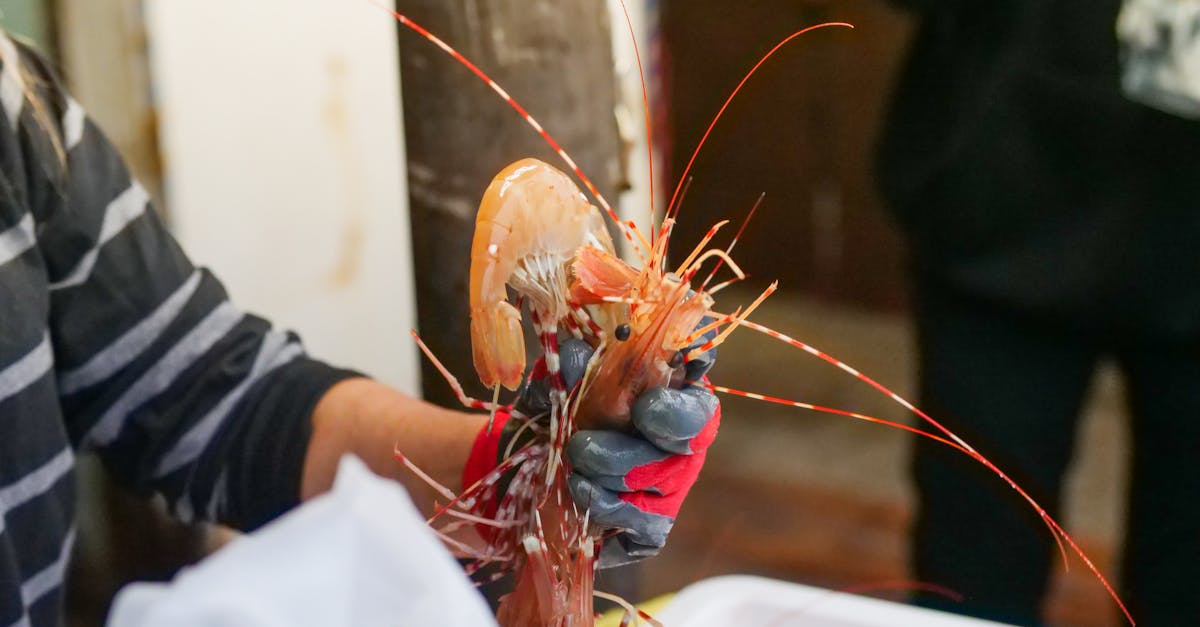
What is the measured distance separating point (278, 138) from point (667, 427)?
25.1 inches

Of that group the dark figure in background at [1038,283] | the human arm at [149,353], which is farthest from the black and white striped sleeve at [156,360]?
the dark figure in background at [1038,283]

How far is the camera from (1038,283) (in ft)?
4.22

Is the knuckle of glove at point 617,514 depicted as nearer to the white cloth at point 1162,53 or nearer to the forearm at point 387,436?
the forearm at point 387,436

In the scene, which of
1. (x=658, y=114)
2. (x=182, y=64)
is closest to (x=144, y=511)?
(x=182, y=64)

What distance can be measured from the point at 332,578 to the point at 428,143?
56 centimetres

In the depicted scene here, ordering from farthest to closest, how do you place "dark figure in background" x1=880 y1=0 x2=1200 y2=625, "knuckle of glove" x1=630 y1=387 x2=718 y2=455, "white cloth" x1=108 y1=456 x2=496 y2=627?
"dark figure in background" x1=880 y1=0 x2=1200 y2=625
"knuckle of glove" x1=630 y1=387 x2=718 y2=455
"white cloth" x1=108 y1=456 x2=496 y2=627

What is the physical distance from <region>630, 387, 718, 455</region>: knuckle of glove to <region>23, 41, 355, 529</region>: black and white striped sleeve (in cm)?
35

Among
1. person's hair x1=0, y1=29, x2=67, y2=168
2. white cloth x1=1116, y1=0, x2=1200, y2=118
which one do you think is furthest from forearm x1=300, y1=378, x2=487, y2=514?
white cloth x1=1116, y1=0, x2=1200, y2=118

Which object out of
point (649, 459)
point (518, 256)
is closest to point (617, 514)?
point (649, 459)

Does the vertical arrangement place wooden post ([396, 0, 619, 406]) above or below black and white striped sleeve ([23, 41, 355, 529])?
above

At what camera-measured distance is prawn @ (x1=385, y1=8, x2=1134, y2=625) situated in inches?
21.3

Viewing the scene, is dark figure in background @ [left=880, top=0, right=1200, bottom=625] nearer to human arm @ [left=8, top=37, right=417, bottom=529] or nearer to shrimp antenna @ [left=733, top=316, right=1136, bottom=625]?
shrimp antenna @ [left=733, top=316, right=1136, bottom=625]

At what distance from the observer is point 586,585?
579 mm

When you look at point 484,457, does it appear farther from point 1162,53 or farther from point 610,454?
point 1162,53
